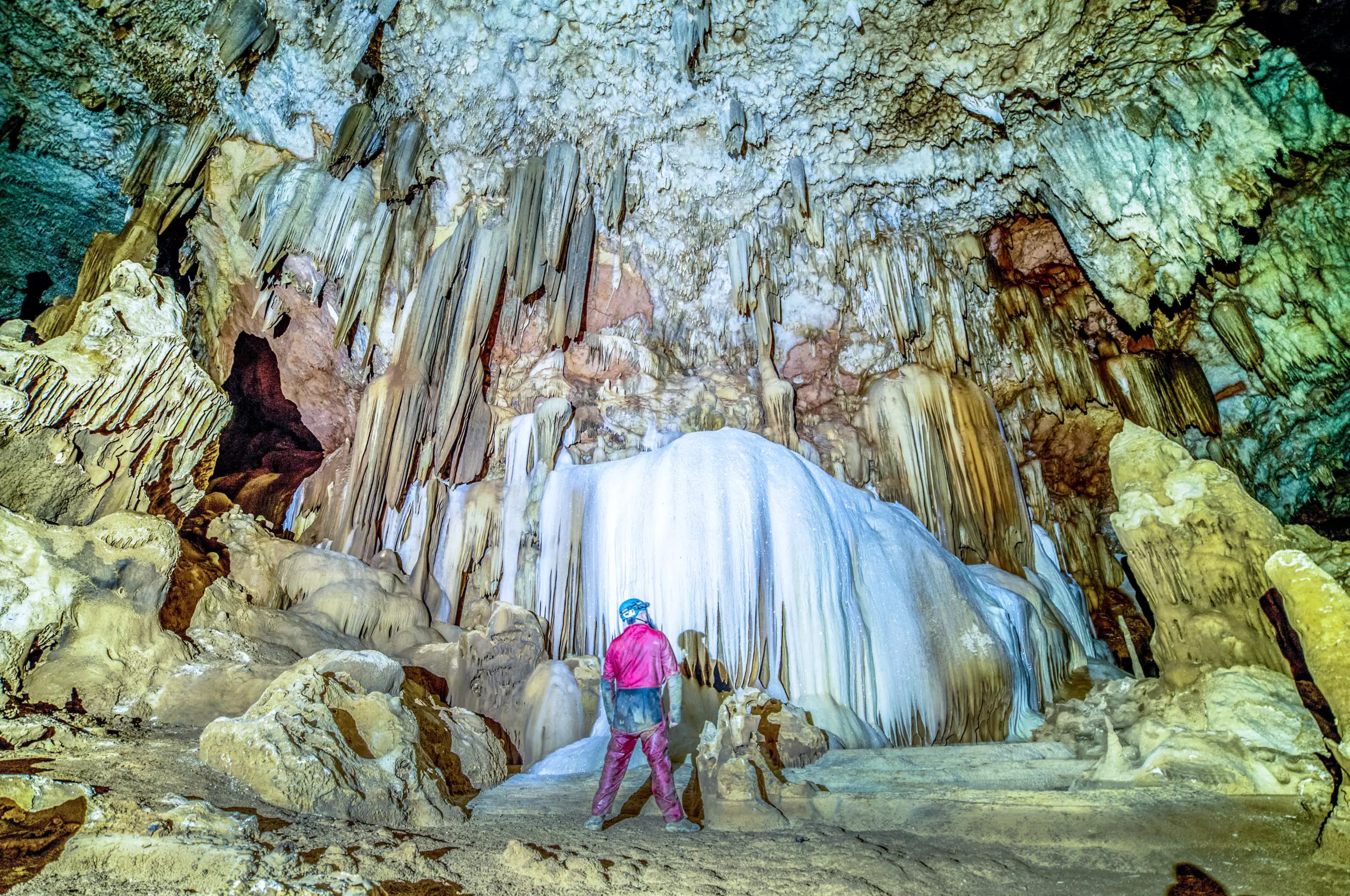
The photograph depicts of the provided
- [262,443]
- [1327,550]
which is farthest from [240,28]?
[1327,550]

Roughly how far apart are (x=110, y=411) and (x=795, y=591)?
5.79m

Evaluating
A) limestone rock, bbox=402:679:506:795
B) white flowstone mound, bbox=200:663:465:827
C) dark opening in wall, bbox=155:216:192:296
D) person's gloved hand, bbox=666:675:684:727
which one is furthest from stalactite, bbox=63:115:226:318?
person's gloved hand, bbox=666:675:684:727

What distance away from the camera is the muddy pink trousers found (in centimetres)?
297

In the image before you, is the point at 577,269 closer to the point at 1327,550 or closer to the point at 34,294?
the point at 34,294

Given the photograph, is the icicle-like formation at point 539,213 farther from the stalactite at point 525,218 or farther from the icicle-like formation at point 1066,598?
the icicle-like formation at point 1066,598

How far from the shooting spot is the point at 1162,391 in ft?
27.9

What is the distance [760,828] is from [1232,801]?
6.04 feet

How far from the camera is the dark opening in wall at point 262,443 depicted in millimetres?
9625

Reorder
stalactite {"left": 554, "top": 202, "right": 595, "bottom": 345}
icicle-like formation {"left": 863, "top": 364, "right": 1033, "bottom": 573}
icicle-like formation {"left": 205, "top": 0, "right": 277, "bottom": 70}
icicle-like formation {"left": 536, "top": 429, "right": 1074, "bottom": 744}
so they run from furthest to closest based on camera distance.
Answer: stalactite {"left": 554, "top": 202, "right": 595, "bottom": 345} → icicle-like formation {"left": 863, "top": 364, "right": 1033, "bottom": 573} → icicle-like formation {"left": 205, "top": 0, "right": 277, "bottom": 70} → icicle-like formation {"left": 536, "top": 429, "right": 1074, "bottom": 744}

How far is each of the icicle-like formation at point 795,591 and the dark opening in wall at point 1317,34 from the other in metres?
5.19

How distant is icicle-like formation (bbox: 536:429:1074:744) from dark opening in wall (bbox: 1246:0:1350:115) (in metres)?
5.19

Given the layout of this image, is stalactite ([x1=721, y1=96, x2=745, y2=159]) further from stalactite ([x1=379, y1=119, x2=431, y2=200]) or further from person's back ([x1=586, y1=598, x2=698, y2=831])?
person's back ([x1=586, y1=598, x2=698, y2=831])

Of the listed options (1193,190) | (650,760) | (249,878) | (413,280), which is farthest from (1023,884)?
(413,280)

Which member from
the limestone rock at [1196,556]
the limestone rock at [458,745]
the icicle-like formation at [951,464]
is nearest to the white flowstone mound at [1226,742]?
the limestone rock at [1196,556]
